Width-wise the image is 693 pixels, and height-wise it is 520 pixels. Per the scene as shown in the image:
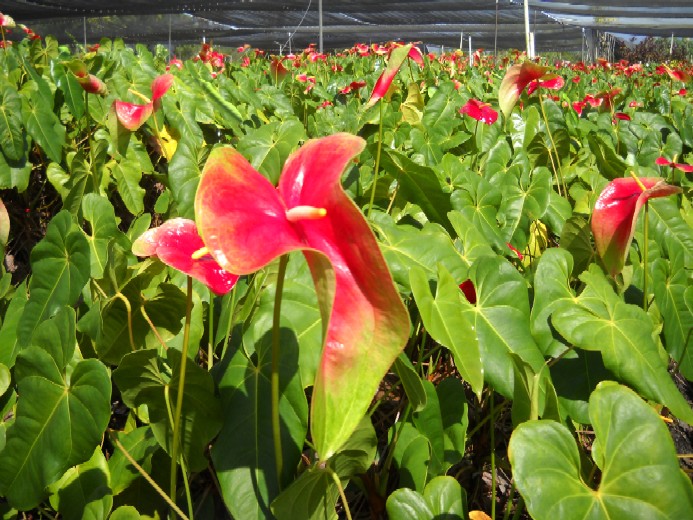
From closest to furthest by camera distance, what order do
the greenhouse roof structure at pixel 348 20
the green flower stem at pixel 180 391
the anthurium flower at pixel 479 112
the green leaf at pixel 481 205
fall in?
the green flower stem at pixel 180 391
the green leaf at pixel 481 205
the anthurium flower at pixel 479 112
the greenhouse roof structure at pixel 348 20

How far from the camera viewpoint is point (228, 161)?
0.53m

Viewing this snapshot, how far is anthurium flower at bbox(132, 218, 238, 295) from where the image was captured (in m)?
0.71

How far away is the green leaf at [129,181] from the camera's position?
2070 mm

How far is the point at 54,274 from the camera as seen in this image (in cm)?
110

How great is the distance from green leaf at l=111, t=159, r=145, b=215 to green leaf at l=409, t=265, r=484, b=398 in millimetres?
1393

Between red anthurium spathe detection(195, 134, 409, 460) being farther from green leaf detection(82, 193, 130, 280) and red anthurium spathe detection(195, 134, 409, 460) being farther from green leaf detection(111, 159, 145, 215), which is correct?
green leaf detection(111, 159, 145, 215)

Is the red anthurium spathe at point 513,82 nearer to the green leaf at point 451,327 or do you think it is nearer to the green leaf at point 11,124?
the green leaf at point 451,327

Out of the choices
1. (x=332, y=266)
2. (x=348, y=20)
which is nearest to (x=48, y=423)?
(x=332, y=266)

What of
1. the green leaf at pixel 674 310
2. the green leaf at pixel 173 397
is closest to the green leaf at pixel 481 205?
the green leaf at pixel 674 310

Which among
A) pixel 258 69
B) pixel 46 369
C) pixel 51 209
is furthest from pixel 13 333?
pixel 258 69

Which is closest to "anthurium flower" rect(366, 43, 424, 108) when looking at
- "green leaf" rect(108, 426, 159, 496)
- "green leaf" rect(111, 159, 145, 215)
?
"green leaf" rect(108, 426, 159, 496)

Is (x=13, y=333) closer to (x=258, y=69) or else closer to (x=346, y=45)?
(x=258, y=69)

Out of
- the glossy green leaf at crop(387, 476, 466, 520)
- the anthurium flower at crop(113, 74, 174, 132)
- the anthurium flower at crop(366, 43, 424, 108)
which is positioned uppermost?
the anthurium flower at crop(366, 43, 424, 108)

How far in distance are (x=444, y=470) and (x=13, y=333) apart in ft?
2.39
